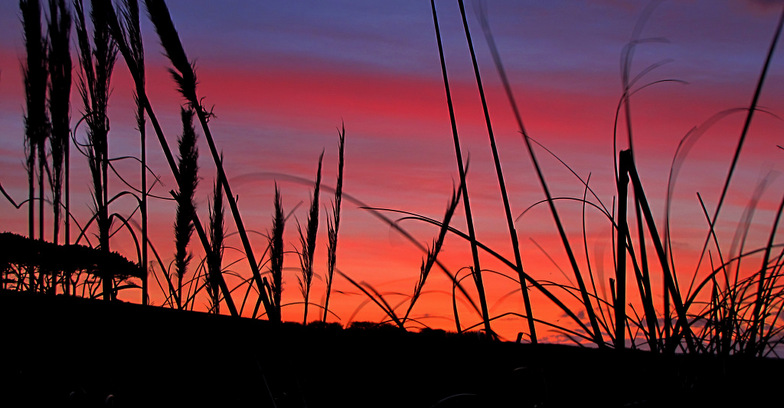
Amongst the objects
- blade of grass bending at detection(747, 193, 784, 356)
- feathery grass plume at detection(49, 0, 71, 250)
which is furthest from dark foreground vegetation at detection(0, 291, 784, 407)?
feathery grass plume at detection(49, 0, 71, 250)

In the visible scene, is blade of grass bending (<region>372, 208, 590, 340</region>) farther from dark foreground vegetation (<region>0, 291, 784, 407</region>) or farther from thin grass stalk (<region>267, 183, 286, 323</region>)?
thin grass stalk (<region>267, 183, 286, 323</region>)

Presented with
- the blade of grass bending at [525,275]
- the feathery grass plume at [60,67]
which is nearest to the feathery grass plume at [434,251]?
the blade of grass bending at [525,275]

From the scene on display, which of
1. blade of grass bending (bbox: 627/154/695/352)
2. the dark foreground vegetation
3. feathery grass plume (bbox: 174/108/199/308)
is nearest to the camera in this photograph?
blade of grass bending (bbox: 627/154/695/352)

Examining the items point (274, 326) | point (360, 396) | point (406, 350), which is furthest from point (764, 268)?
point (274, 326)

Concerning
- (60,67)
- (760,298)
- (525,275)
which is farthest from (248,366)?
(60,67)

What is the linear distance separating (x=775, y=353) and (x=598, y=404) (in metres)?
0.65

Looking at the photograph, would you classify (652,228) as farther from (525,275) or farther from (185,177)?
(185,177)

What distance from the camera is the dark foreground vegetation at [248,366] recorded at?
3.84 feet

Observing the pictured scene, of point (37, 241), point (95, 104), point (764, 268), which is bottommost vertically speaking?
point (764, 268)

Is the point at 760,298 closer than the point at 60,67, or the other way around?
the point at 760,298

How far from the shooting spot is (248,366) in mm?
1188

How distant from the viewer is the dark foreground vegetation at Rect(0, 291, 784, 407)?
3.84 feet

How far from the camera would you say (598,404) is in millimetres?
1151

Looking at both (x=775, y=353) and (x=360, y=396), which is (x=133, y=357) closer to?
(x=360, y=396)
